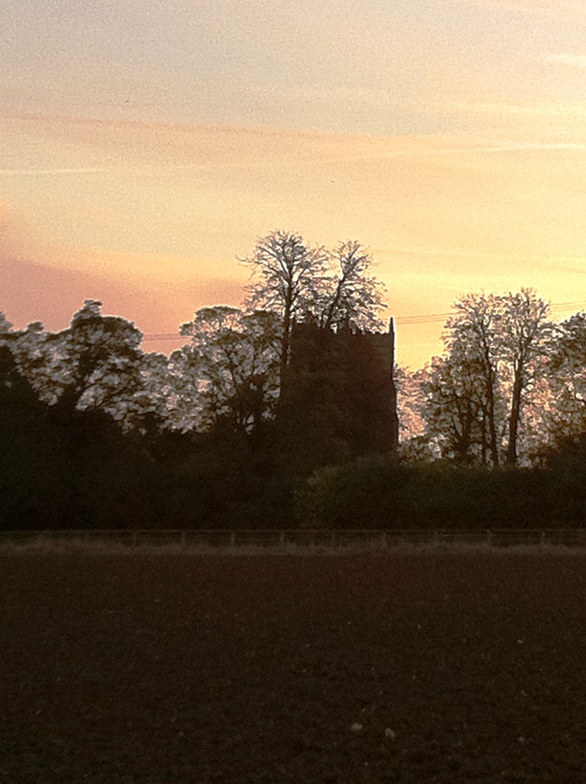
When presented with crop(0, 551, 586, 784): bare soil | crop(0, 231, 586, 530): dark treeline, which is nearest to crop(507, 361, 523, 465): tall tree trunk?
crop(0, 231, 586, 530): dark treeline

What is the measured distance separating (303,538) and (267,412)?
14365mm

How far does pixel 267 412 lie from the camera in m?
61.6

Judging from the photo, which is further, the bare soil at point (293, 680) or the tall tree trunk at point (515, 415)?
the tall tree trunk at point (515, 415)

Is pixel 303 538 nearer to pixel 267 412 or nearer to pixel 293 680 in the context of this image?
pixel 267 412

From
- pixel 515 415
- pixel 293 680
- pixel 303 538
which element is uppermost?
pixel 515 415

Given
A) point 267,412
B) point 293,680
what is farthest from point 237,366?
point 293,680

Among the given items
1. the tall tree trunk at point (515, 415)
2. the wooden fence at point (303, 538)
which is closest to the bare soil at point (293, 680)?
the wooden fence at point (303, 538)

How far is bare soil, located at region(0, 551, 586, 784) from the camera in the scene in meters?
13.7

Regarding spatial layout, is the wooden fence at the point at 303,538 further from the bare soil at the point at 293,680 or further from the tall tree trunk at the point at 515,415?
the bare soil at the point at 293,680

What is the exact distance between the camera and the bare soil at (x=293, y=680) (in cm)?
1372

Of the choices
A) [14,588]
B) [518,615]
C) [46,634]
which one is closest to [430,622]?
[518,615]

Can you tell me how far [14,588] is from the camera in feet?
101

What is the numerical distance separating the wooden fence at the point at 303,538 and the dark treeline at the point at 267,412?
5.33m

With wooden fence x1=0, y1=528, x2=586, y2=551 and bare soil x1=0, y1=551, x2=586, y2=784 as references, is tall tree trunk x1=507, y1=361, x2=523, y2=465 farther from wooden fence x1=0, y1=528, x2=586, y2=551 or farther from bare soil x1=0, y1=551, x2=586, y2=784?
bare soil x1=0, y1=551, x2=586, y2=784
